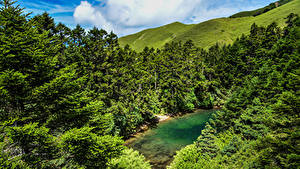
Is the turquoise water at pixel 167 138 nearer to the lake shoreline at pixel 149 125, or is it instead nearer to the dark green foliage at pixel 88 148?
the lake shoreline at pixel 149 125

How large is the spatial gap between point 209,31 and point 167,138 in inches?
4833

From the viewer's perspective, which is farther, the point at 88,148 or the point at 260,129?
the point at 260,129

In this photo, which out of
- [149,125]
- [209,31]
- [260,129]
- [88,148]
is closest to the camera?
[88,148]

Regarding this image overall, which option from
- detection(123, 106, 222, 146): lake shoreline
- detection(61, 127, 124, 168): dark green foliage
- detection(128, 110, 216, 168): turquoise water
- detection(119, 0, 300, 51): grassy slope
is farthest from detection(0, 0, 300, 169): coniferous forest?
detection(119, 0, 300, 51): grassy slope

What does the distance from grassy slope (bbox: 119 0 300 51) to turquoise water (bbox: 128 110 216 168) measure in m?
80.6

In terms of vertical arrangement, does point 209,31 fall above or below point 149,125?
above

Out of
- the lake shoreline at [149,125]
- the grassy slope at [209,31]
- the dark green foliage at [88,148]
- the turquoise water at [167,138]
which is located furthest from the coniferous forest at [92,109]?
the grassy slope at [209,31]

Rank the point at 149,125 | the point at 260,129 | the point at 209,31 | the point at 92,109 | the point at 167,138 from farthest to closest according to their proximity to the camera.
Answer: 1. the point at 209,31
2. the point at 149,125
3. the point at 167,138
4. the point at 260,129
5. the point at 92,109

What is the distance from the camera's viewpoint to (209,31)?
126625 millimetres

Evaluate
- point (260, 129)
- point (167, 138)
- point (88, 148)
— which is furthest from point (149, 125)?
point (88, 148)

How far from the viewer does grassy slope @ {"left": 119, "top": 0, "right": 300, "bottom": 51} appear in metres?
106

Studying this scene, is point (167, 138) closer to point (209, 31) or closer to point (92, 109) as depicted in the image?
point (92, 109)

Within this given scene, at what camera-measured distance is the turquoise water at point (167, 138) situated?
2158 centimetres

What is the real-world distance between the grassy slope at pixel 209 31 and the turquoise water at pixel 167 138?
3173 inches
